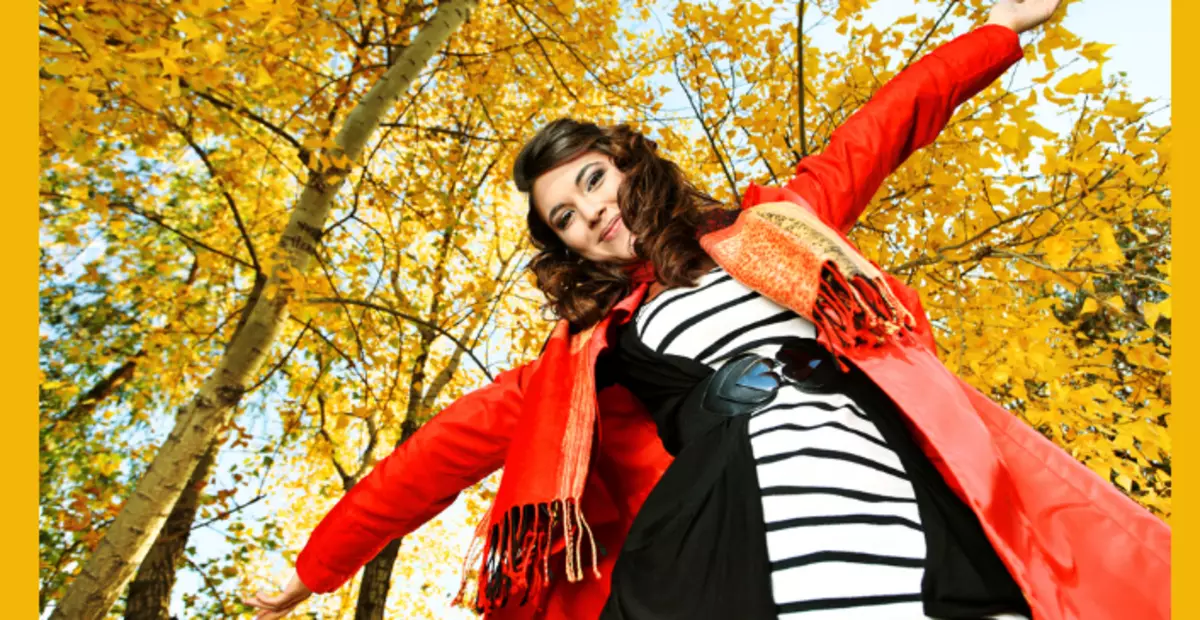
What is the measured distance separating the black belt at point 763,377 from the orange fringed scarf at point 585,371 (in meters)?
0.06

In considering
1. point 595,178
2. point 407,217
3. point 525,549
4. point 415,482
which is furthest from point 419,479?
point 407,217

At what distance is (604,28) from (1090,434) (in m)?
4.20

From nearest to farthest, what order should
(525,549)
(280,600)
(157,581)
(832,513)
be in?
(832,513), (525,549), (280,600), (157,581)

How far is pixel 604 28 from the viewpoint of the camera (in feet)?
17.4

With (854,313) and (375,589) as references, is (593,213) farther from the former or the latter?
(375,589)

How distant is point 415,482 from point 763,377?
1.03m

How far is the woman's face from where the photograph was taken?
1937mm

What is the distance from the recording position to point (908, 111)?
188 centimetres

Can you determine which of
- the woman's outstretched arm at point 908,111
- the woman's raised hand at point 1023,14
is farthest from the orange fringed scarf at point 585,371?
the woman's raised hand at point 1023,14

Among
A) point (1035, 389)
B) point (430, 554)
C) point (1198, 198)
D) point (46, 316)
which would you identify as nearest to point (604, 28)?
point (1035, 389)

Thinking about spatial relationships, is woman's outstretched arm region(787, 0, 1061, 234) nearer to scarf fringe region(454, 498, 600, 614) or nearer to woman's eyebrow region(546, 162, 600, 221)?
woman's eyebrow region(546, 162, 600, 221)

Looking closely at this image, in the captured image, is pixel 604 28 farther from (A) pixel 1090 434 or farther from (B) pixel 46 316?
(B) pixel 46 316

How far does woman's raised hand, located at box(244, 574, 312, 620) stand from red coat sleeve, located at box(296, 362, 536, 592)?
0.12ft

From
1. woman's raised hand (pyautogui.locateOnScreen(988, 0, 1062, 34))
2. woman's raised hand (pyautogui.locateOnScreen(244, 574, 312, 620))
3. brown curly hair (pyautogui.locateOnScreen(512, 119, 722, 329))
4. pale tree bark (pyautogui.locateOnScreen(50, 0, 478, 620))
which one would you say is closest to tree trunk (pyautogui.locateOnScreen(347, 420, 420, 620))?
pale tree bark (pyautogui.locateOnScreen(50, 0, 478, 620))
